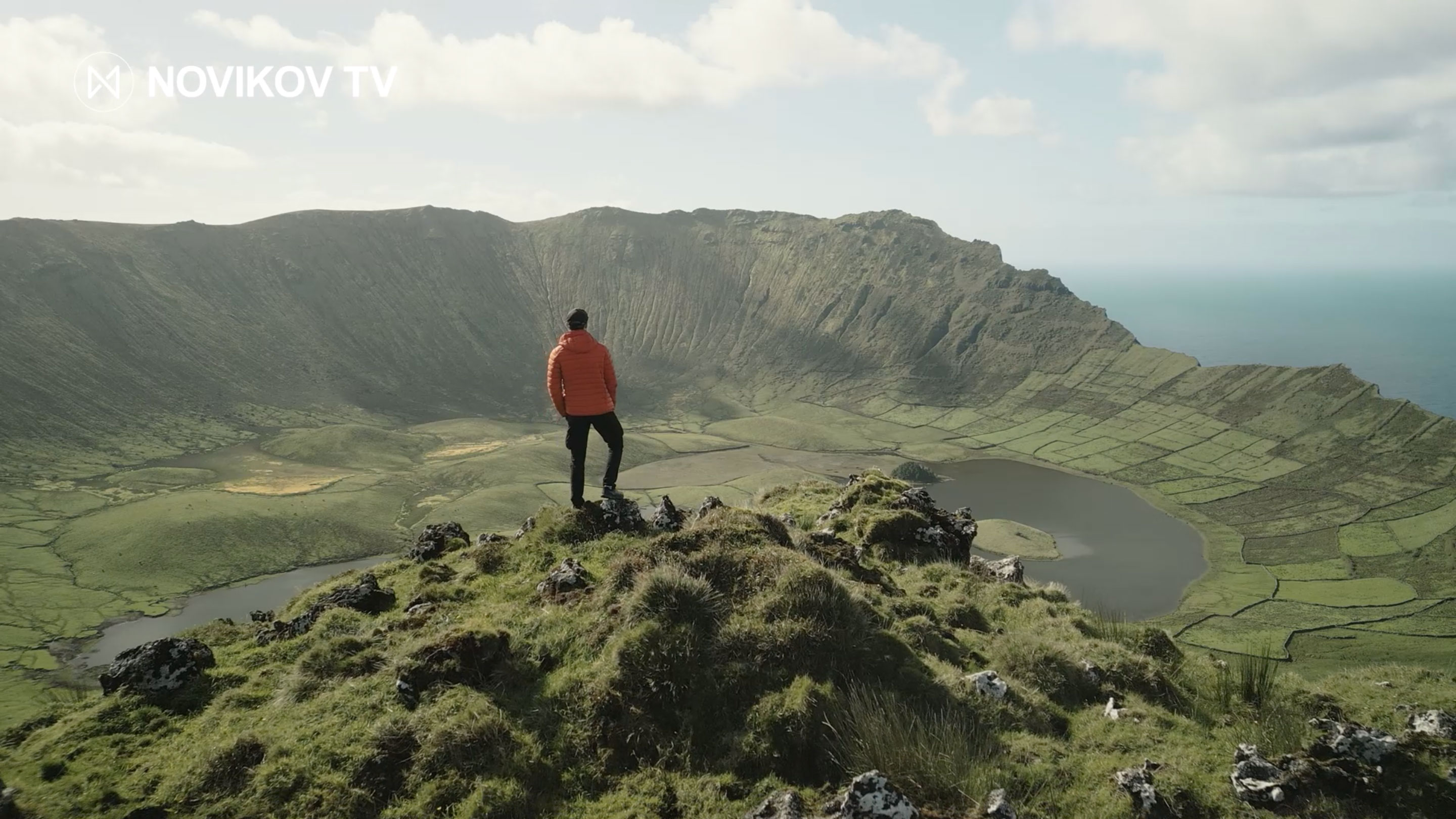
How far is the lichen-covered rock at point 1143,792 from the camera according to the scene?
11055mm

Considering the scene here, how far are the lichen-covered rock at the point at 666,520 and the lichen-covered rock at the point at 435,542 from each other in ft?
22.0

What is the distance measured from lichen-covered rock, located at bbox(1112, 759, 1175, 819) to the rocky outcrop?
15.8 meters

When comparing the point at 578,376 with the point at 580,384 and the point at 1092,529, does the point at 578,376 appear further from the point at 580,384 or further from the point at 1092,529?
the point at 1092,529

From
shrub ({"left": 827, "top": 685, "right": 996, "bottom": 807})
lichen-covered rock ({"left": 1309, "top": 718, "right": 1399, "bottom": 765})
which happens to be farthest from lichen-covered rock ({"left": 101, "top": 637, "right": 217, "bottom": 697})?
lichen-covered rock ({"left": 1309, "top": 718, "right": 1399, "bottom": 765})

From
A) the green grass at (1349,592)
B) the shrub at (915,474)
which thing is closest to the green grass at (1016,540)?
the green grass at (1349,592)

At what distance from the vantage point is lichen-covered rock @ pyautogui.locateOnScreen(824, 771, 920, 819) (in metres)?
9.73

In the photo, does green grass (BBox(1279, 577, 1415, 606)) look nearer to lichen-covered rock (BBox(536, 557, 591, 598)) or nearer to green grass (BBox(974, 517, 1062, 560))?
green grass (BBox(974, 517, 1062, 560))

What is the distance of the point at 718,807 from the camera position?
10.9 m

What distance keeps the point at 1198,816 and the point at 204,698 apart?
17.1 m

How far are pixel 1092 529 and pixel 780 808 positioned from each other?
13159 centimetres

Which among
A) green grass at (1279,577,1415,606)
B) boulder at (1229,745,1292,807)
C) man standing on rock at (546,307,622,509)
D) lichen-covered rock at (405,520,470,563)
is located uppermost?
man standing on rock at (546,307,622,509)

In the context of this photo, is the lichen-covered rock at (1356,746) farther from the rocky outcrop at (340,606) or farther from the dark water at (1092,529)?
the dark water at (1092,529)

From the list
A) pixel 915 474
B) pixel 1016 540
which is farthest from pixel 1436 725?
pixel 915 474

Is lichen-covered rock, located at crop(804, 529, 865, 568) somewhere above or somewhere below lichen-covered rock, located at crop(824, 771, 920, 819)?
above
